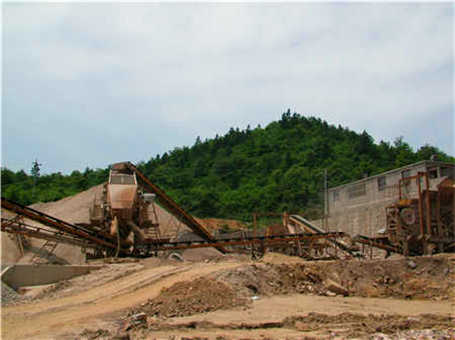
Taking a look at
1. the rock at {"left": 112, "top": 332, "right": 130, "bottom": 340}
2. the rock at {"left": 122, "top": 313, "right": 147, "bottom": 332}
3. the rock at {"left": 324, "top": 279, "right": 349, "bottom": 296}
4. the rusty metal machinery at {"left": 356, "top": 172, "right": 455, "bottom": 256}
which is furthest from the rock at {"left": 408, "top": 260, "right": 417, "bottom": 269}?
the rock at {"left": 112, "top": 332, "right": 130, "bottom": 340}

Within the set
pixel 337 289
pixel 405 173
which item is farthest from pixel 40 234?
pixel 405 173

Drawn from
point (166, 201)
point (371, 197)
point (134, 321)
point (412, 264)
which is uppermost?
point (371, 197)

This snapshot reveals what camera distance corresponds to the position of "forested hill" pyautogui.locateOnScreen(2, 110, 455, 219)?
5903 cm

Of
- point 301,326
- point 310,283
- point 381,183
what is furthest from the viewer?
point 381,183

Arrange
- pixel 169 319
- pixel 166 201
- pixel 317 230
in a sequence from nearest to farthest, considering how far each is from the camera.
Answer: pixel 169 319 → pixel 317 230 → pixel 166 201

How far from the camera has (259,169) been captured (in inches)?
3063

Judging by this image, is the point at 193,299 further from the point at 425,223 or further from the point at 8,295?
the point at 425,223

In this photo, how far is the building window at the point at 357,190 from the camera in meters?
37.1

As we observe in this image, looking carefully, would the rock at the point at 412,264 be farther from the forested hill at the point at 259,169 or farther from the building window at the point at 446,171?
the forested hill at the point at 259,169

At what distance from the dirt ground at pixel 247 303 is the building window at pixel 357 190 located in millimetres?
21070

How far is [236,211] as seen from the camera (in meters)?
62.0

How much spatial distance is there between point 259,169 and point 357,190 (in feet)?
132

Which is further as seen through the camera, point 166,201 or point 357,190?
point 357,190

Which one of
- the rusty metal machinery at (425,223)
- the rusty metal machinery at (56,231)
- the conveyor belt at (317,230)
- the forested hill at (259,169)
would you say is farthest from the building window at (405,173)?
the rusty metal machinery at (56,231)
